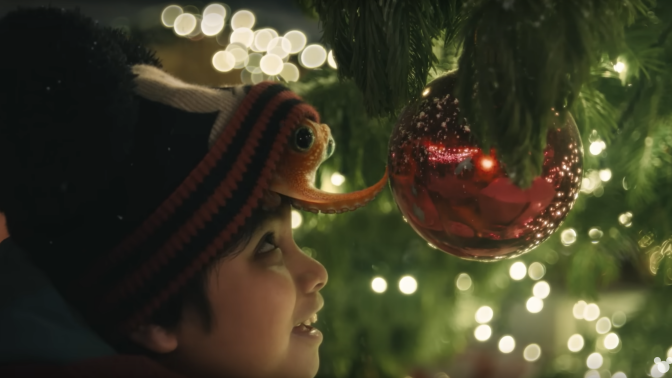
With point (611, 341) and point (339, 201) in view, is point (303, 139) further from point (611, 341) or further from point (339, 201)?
point (611, 341)

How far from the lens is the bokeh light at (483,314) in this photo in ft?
3.50

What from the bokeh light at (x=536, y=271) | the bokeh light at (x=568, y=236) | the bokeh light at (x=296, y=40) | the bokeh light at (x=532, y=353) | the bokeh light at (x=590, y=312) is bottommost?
the bokeh light at (x=532, y=353)

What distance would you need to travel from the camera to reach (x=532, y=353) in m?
1.25

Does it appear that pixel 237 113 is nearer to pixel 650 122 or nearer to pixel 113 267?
pixel 113 267

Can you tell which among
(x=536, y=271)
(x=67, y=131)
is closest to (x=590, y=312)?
(x=536, y=271)

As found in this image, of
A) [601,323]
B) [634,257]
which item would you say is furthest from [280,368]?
[601,323]

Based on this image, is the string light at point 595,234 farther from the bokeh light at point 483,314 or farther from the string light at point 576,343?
the string light at point 576,343

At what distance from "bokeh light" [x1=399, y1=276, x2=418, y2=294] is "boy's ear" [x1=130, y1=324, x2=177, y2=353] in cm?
49

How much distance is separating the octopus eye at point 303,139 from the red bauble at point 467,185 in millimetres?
83

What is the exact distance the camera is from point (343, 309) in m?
0.96

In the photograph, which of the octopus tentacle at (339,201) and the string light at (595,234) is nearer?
the octopus tentacle at (339,201)

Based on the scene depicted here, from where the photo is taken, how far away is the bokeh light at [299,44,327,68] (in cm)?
102

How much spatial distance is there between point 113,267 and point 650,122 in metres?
0.53

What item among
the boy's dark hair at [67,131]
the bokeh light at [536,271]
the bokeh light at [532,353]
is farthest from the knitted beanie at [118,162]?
the bokeh light at [532,353]
